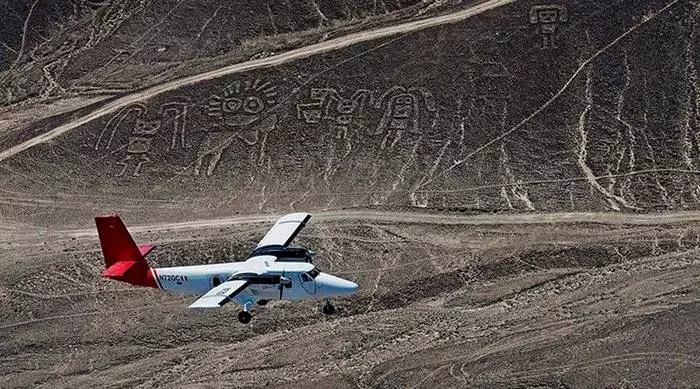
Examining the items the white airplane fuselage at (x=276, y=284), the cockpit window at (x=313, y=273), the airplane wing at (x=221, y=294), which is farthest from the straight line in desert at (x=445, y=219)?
the airplane wing at (x=221, y=294)

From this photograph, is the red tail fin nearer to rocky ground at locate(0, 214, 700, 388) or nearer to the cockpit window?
rocky ground at locate(0, 214, 700, 388)

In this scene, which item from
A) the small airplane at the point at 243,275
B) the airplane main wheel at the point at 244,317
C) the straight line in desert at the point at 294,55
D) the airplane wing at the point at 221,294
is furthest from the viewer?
the straight line in desert at the point at 294,55

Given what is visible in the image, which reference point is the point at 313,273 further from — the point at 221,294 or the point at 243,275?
the point at 221,294

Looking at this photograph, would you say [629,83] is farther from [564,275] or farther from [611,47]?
[564,275]

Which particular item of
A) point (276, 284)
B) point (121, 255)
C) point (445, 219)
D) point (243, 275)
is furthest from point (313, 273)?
point (445, 219)

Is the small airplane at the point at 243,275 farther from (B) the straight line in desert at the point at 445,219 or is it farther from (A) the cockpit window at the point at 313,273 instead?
(B) the straight line in desert at the point at 445,219

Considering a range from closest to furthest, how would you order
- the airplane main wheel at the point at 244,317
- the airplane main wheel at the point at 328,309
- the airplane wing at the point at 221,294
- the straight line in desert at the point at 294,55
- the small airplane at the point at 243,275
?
the airplane wing at the point at 221,294
the small airplane at the point at 243,275
the airplane main wheel at the point at 244,317
the airplane main wheel at the point at 328,309
the straight line in desert at the point at 294,55
